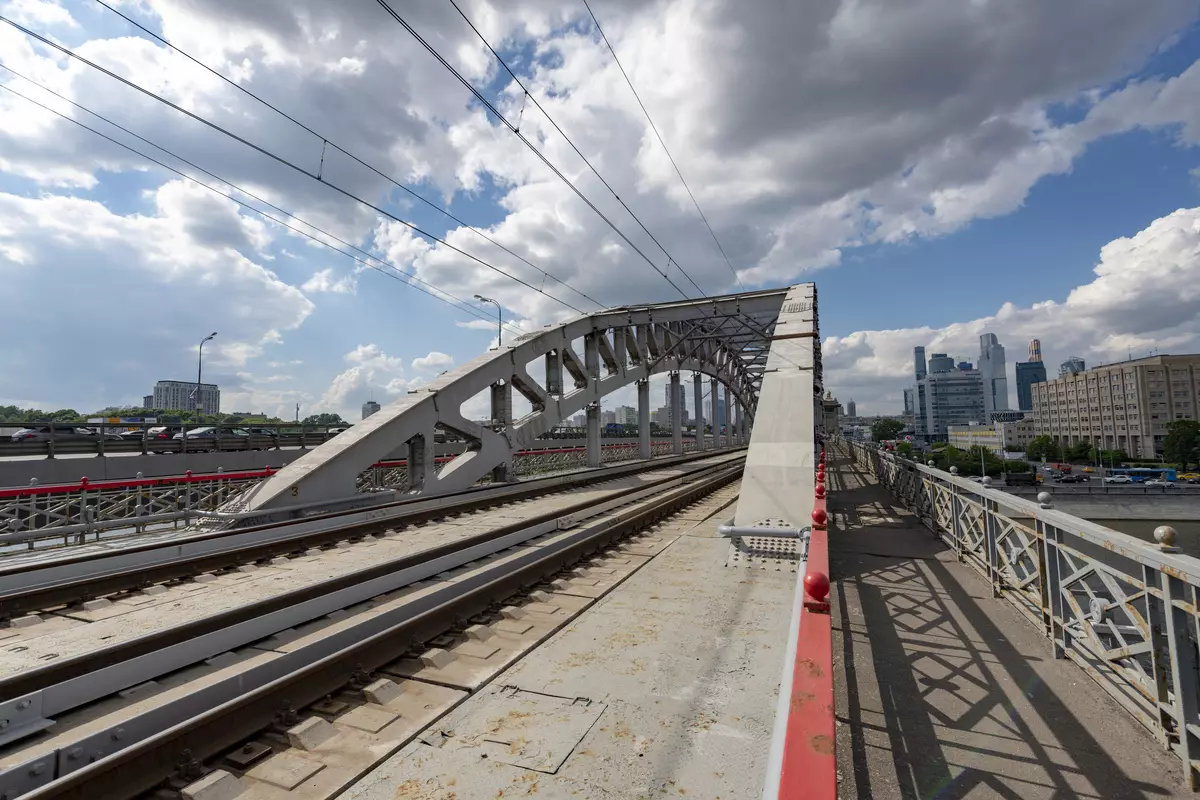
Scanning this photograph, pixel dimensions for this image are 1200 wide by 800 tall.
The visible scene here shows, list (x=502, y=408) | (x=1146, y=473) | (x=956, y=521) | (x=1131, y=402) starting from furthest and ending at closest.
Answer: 1. (x=1131, y=402)
2. (x=1146, y=473)
3. (x=502, y=408)
4. (x=956, y=521)

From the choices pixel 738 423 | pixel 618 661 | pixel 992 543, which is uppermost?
pixel 738 423

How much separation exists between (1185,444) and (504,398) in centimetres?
11185

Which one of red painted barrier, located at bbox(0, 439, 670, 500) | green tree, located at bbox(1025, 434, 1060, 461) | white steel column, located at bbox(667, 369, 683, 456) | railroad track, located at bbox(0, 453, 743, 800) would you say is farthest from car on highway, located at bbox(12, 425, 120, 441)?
green tree, located at bbox(1025, 434, 1060, 461)

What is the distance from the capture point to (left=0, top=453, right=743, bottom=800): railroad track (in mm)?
3135

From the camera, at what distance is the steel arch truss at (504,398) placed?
12.9 metres

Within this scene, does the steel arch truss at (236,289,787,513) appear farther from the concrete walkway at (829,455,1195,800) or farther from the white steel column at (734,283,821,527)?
the concrete walkway at (829,455,1195,800)

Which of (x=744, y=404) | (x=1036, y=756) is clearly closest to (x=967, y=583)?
(x=1036, y=756)

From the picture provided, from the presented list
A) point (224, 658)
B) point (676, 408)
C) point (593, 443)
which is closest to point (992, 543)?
point (224, 658)

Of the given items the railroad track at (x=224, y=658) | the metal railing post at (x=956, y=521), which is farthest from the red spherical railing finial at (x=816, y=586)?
the metal railing post at (x=956, y=521)

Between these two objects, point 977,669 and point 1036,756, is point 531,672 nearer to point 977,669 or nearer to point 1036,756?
point 1036,756

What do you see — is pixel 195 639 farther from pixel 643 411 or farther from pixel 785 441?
pixel 643 411

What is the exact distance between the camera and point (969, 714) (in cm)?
409

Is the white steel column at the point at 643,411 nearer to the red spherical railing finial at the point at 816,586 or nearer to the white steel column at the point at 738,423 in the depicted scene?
the red spherical railing finial at the point at 816,586

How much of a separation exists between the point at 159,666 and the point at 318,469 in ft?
28.3
